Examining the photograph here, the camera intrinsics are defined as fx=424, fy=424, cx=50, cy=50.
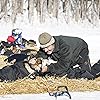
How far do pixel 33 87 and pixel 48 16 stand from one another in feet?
32.6

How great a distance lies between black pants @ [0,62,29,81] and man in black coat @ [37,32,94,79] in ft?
1.06

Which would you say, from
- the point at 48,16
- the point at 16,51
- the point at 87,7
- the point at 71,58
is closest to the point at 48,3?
the point at 48,16

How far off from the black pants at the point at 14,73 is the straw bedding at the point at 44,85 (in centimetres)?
13

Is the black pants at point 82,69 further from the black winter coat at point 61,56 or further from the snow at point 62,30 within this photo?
the snow at point 62,30

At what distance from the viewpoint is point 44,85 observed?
21.1 feet

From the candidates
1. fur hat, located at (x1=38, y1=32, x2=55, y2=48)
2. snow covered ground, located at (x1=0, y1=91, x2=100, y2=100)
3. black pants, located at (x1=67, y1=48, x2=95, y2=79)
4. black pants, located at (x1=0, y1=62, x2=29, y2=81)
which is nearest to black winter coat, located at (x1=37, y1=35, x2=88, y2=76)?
black pants, located at (x1=67, y1=48, x2=95, y2=79)

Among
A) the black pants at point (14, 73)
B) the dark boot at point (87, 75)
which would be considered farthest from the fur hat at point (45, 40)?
the dark boot at point (87, 75)

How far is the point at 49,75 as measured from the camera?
6836 mm

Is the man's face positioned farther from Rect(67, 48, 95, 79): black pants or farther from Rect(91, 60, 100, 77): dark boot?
Rect(91, 60, 100, 77): dark boot

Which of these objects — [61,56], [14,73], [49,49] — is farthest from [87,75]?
[14,73]

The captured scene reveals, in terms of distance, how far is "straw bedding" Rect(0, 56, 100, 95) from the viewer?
246 inches

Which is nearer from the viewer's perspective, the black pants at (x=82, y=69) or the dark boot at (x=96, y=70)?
the black pants at (x=82, y=69)

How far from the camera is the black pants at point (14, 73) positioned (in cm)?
668

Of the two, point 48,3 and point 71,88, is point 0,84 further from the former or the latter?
point 48,3
